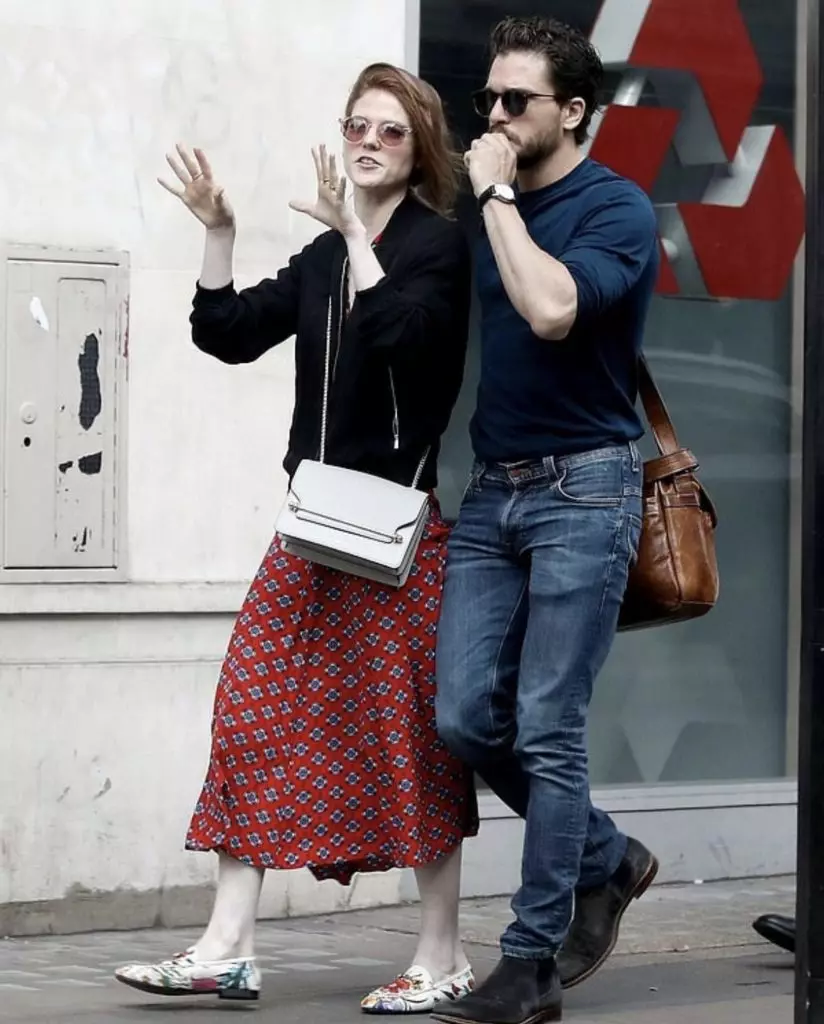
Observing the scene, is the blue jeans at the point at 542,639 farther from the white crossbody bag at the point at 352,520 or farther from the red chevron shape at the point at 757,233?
the red chevron shape at the point at 757,233

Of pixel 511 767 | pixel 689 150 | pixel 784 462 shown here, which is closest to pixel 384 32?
pixel 689 150

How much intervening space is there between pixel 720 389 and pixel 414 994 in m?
3.15

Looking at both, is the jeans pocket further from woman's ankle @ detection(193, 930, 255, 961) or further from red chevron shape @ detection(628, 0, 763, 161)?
red chevron shape @ detection(628, 0, 763, 161)

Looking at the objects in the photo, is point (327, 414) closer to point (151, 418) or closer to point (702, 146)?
point (151, 418)

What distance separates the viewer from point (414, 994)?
4848 mm

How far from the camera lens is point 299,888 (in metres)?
6.34

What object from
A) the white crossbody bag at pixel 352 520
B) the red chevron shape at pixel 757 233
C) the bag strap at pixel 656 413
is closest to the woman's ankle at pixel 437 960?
the white crossbody bag at pixel 352 520

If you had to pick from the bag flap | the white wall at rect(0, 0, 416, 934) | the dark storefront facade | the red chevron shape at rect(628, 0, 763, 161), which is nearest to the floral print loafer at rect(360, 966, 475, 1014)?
the bag flap

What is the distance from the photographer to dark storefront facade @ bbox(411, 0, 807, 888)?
280 inches

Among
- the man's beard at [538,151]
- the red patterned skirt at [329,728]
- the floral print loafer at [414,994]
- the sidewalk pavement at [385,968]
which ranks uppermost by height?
the man's beard at [538,151]

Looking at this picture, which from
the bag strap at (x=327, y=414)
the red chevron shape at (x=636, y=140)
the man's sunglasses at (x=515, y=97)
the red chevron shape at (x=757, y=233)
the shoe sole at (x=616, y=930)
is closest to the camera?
the man's sunglasses at (x=515, y=97)

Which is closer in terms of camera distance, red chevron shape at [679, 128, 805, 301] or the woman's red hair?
the woman's red hair

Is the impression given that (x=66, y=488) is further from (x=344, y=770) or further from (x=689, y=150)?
(x=689, y=150)

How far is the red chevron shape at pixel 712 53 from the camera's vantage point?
7.14 meters
